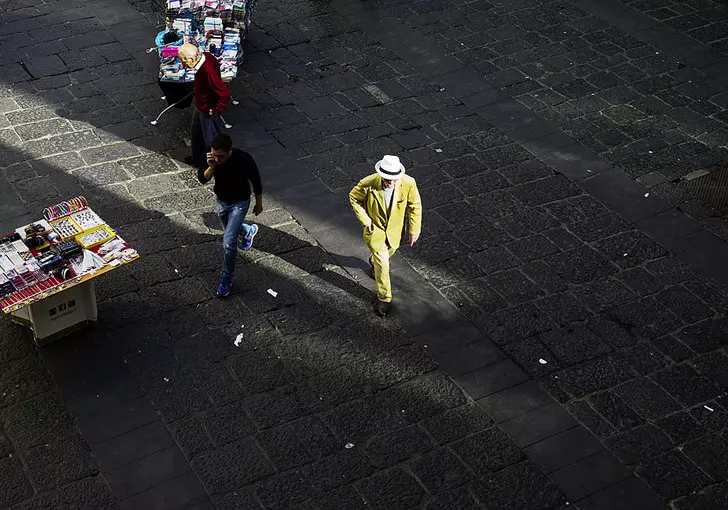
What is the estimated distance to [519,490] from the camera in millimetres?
6750

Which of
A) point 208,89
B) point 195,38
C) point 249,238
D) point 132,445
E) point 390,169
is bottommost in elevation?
point 132,445

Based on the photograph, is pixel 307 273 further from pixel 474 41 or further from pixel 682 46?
pixel 682 46

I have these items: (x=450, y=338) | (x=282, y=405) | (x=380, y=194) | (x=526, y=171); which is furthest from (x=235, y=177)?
(x=526, y=171)

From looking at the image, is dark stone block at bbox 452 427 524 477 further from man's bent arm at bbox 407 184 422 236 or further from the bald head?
the bald head

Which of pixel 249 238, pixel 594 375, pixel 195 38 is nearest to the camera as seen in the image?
pixel 594 375

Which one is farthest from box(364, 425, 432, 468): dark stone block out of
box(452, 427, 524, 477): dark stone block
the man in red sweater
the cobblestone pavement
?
the man in red sweater

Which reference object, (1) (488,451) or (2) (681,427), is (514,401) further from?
(2) (681,427)

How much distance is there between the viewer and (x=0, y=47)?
12359mm

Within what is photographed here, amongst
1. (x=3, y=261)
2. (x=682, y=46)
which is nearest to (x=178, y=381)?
(x=3, y=261)

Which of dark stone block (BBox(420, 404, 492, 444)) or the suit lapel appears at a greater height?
the suit lapel

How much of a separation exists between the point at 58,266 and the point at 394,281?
9.92 feet

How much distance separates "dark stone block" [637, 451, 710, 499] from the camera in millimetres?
6820

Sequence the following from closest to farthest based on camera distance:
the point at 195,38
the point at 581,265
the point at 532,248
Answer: the point at 581,265, the point at 532,248, the point at 195,38

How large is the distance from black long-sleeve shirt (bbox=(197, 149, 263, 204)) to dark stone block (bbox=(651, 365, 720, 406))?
378 cm
